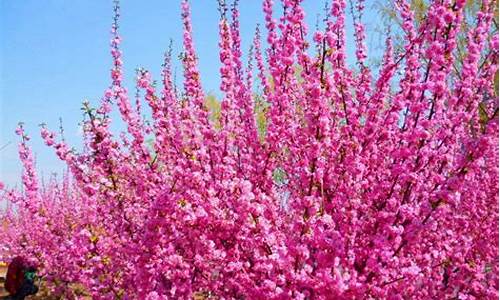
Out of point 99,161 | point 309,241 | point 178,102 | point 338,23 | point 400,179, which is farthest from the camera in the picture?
point 178,102

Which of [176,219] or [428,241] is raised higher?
[428,241]

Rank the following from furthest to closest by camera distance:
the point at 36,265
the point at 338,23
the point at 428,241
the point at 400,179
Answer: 1. the point at 36,265
2. the point at 428,241
3. the point at 338,23
4. the point at 400,179

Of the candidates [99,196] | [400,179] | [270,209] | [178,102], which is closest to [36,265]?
[99,196]

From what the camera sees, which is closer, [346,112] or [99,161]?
[346,112]

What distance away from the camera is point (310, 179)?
12.7 ft

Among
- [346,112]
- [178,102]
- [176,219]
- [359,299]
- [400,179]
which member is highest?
[178,102]

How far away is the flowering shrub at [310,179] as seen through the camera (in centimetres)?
385

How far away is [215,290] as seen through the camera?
4.66 metres

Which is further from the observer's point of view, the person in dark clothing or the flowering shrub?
the person in dark clothing

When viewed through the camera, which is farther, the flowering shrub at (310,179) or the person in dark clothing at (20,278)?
the person in dark clothing at (20,278)

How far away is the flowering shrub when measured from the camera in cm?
385

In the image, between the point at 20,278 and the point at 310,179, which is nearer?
the point at 310,179

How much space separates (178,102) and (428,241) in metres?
2.89

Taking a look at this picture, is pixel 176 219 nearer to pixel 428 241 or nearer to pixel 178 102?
pixel 178 102
